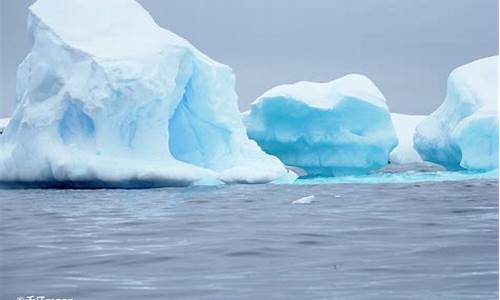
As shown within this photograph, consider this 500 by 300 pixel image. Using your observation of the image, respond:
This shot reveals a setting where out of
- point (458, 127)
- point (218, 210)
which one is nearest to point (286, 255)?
point (218, 210)

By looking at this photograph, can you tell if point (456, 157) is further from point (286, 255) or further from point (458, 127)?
point (286, 255)

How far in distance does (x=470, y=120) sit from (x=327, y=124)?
11.7ft

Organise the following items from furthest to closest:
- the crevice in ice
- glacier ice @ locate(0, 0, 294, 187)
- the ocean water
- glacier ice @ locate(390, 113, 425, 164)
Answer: glacier ice @ locate(390, 113, 425, 164)
the crevice in ice
glacier ice @ locate(0, 0, 294, 187)
the ocean water

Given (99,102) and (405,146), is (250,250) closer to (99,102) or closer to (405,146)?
(99,102)

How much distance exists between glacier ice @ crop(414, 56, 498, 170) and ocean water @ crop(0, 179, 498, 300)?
25.5 feet

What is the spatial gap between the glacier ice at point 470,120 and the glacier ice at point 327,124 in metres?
1.24

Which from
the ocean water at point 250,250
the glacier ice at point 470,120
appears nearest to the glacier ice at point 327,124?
the glacier ice at point 470,120

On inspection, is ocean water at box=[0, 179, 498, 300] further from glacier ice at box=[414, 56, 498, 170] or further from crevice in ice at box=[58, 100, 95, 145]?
glacier ice at box=[414, 56, 498, 170]

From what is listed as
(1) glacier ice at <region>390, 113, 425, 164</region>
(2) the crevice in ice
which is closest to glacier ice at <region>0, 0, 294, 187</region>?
(2) the crevice in ice

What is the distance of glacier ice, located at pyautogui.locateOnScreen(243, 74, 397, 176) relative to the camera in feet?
56.6

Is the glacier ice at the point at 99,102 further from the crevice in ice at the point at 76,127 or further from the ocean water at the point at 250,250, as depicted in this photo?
the ocean water at the point at 250,250

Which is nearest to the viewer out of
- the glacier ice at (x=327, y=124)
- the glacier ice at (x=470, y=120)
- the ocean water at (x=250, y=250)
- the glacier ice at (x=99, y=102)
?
the ocean water at (x=250, y=250)

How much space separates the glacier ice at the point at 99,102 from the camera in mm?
10867

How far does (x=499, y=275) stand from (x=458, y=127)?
12.7 metres
